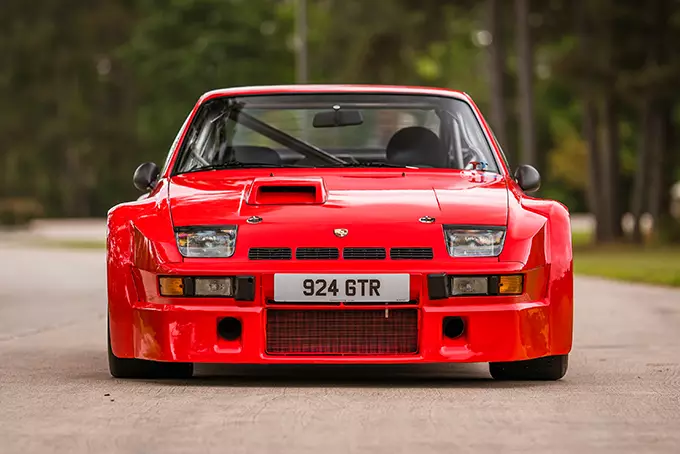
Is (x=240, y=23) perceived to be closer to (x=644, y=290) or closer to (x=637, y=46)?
(x=637, y=46)

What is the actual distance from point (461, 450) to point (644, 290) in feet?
44.6

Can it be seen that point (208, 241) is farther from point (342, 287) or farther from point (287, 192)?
point (342, 287)

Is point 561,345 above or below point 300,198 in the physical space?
below

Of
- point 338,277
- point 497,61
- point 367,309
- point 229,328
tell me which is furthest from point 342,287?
point 497,61

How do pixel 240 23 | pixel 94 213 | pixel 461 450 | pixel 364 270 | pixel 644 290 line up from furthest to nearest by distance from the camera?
pixel 94 213 < pixel 240 23 < pixel 644 290 < pixel 364 270 < pixel 461 450

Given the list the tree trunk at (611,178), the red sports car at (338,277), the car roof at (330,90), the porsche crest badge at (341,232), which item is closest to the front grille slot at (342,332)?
the red sports car at (338,277)

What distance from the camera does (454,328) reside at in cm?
800

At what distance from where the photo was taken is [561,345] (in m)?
8.27

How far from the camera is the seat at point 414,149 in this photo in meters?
9.44

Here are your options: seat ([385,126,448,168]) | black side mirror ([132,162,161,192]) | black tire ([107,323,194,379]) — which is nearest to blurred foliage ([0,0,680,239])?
seat ([385,126,448,168])

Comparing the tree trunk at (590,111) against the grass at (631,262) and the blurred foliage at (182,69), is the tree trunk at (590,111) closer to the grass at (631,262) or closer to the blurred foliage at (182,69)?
the blurred foliage at (182,69)

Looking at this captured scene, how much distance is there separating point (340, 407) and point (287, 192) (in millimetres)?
1422

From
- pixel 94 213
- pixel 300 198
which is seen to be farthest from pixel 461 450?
pixel 94 213

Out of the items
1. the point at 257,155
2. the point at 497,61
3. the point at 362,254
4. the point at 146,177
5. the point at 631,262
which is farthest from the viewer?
the point at 497,61
